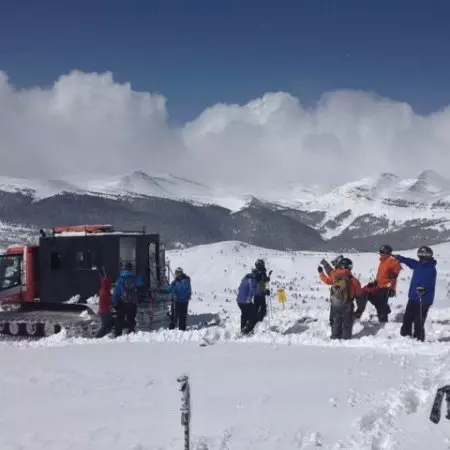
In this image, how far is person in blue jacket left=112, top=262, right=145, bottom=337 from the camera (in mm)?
13656

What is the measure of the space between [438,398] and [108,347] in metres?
7.00

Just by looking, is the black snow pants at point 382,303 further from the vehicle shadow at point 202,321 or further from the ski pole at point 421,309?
the vehicle shadow at point 202,321

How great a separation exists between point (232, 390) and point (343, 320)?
4.90 metres

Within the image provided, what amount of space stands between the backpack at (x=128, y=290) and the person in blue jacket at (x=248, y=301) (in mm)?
2336

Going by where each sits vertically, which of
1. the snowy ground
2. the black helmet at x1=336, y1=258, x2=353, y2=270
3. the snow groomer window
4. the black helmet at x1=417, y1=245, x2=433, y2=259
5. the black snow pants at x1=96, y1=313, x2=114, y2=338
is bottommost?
the snowy ground

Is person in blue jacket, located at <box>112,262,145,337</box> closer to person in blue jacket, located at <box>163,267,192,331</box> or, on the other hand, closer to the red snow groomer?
person in blue jacket, located at <box>163,267,192,331</box>

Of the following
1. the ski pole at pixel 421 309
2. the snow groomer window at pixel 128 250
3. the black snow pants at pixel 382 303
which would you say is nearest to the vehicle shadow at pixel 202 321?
the snow groomer window at pixel 128 250

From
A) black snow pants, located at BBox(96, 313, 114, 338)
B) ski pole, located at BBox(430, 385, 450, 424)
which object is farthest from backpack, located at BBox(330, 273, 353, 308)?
ski pole, located at BBox(430, 385, 450, 424)

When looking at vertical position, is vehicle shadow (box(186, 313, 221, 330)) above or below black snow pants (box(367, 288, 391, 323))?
below

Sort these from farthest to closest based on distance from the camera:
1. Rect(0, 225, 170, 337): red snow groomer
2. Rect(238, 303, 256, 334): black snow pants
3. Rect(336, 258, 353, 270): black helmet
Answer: Rect(0, 225, 170, 337): red snow groomer, Rect(238, 303, 256, 334): black snow pants, Rect(336, 258, 353, 270): black helmet

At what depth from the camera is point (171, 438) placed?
6148 mm

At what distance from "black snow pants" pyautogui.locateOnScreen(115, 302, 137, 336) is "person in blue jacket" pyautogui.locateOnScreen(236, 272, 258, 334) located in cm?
243

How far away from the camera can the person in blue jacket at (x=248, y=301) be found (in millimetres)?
13648

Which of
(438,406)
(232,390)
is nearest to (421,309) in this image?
(232,390)
